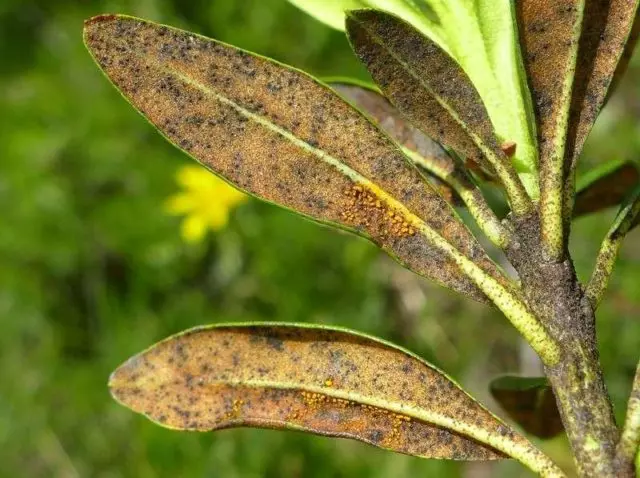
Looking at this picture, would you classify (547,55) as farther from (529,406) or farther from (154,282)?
(154,282)

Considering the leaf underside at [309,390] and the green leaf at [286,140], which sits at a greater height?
the green leaf at [286,140]

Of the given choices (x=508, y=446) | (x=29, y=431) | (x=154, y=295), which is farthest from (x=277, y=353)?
(x=29, y=431)

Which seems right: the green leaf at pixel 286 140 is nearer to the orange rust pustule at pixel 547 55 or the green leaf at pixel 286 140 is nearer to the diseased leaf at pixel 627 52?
the orange rust pustule at pixel 547 55

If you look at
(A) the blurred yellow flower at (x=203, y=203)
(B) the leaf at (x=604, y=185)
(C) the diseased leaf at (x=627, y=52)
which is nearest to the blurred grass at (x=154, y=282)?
(A) the blurred yellow flower at (x=203, y=203)

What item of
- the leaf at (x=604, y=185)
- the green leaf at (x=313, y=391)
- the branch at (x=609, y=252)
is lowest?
the green leaf at (x=313, y=391)

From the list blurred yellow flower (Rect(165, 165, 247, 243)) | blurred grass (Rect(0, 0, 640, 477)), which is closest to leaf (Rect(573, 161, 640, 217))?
blurred grass (Rect(0, 0, 640, 477))

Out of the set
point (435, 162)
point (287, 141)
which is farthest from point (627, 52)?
point (287, 141)
